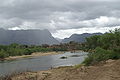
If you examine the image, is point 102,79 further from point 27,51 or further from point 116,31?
point 27,51

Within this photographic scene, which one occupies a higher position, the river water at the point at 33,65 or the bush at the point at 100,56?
the bush at the point at 100,56

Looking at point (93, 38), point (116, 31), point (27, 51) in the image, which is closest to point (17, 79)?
point (116, 31)

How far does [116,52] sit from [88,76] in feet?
54.1

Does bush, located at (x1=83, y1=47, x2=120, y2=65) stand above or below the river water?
above

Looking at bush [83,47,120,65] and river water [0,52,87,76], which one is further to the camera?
river water [0,52,87,76]

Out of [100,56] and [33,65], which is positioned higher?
[100,56]

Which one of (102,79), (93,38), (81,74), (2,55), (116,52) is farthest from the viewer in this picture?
(2,55)

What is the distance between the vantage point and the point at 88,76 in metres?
15.6

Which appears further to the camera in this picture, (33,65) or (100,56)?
(33,65)

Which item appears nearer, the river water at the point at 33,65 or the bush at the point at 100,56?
the bush at the point at 100,56

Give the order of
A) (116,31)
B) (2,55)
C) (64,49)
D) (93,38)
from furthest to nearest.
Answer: (64,49), (2,55), (93,38), (116,31)

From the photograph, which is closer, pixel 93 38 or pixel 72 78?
pixel 72 78

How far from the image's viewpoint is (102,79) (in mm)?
14031

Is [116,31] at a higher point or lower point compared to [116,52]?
higher
